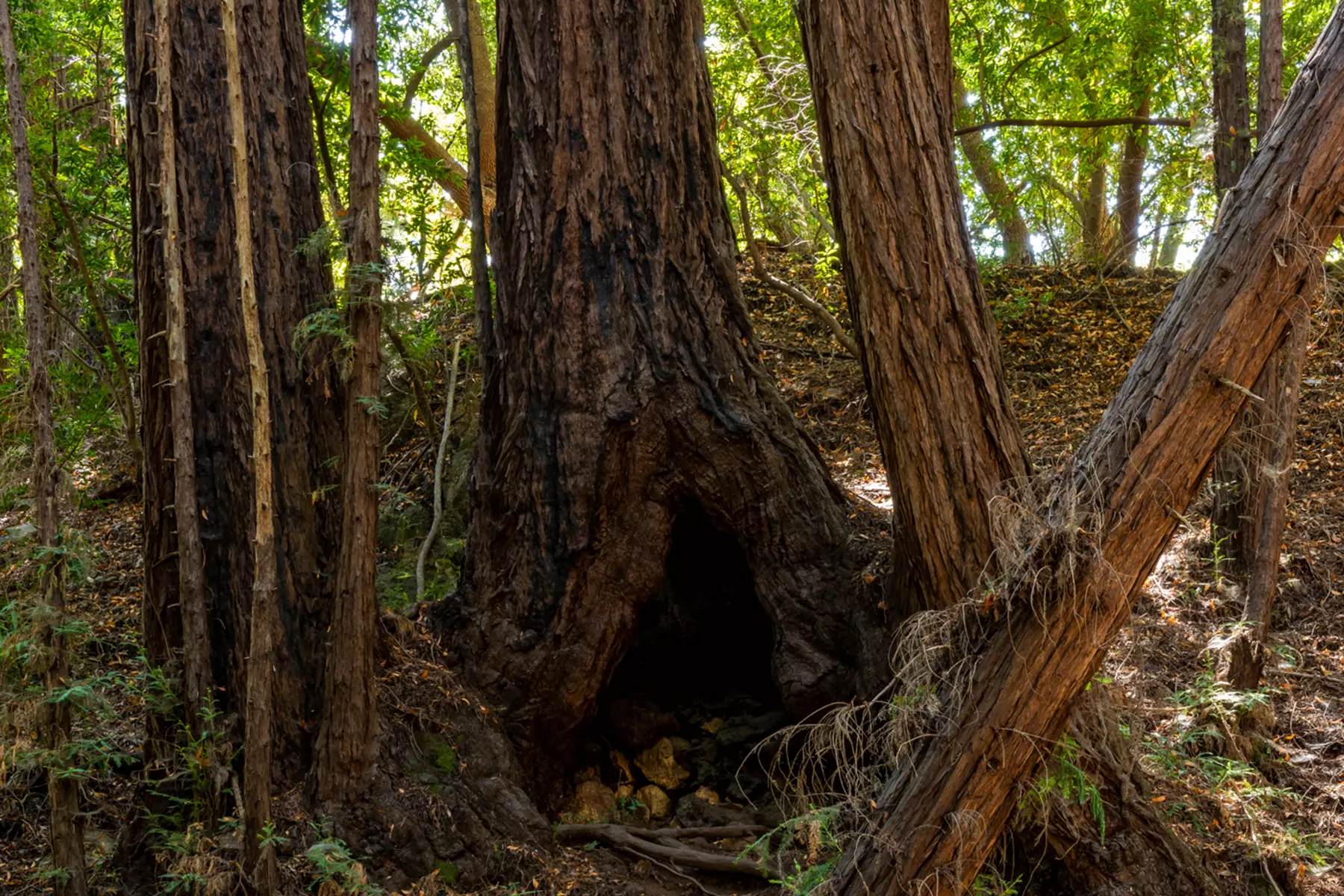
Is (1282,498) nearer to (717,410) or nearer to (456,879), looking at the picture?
(717,410)

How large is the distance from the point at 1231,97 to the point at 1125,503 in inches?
197

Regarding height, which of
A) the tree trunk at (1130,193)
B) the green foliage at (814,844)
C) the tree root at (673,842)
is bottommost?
the tree root at (673,842)

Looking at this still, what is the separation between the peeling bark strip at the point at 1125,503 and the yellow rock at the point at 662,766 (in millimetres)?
2084

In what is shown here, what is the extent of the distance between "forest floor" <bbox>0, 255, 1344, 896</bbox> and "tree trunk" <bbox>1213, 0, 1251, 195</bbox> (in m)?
1.45

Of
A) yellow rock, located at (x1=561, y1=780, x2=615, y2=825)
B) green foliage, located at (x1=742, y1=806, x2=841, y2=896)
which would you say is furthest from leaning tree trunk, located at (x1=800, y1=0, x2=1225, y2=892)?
yellow rock, located at (x1=561, y1=780, x2=615, y2=825)

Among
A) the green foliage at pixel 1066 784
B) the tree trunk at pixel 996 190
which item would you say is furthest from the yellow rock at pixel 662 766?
the tree trunk at pixel 996 190

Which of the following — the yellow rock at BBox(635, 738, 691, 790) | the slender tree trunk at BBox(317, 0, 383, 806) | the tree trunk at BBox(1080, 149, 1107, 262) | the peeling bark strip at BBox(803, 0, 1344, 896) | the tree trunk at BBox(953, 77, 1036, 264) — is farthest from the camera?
the tree trunk at BBox(1080, 149, 1107, 262)

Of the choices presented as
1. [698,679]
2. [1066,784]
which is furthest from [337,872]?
[1066,784]

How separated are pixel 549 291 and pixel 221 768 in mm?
2840

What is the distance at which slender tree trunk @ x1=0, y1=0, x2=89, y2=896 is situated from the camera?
167 inches

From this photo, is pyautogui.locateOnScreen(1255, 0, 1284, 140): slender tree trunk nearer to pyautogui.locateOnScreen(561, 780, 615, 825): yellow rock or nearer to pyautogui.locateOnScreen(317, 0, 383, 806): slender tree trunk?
pyautogui.locateOnScreen(317, 0, 383, 806): slender tree trunk

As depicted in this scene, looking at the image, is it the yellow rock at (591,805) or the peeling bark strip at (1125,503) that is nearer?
the peeling bark strip at (1125,503)

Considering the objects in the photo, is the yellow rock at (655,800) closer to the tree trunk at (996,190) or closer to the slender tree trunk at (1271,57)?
the slender tree trunk at (1271,57)

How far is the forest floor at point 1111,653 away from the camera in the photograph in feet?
16.3
